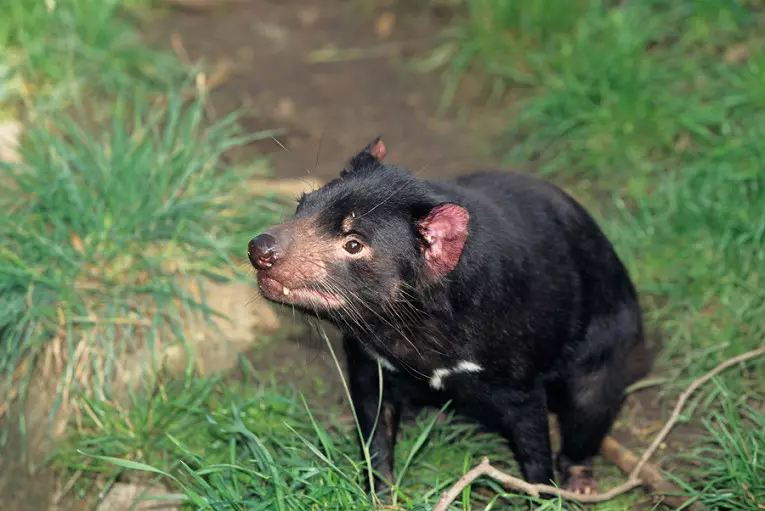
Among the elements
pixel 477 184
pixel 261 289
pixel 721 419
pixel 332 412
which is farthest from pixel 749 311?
pixel 261 289

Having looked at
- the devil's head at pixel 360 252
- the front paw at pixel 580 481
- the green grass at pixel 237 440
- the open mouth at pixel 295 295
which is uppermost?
the devil's head at pixel 360 252

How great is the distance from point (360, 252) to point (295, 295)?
7.3 inches

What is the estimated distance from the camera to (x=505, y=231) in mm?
Result: 2748

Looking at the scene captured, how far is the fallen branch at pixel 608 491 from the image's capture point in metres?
2.47

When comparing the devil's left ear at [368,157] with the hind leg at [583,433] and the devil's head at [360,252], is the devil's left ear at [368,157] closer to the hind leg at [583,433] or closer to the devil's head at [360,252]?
the devil's head at [360,252]

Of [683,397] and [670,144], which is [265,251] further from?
[670,144]

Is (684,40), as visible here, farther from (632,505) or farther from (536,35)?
(632,505)

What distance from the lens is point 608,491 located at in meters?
3.07

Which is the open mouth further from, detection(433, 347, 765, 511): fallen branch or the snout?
detection(433, 347, 765, 511): fallen branch

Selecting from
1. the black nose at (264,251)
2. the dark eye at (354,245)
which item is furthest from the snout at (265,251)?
the dark eye at (354,245)

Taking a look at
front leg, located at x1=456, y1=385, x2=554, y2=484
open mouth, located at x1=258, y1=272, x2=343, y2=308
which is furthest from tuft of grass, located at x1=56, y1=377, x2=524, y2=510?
open mouth, located at x1=258, y1=272, x2=343, y2=308

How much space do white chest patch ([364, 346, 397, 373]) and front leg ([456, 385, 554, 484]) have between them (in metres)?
0.24

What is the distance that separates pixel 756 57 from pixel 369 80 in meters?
1.85

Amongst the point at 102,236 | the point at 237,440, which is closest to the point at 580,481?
the point at 237,440
